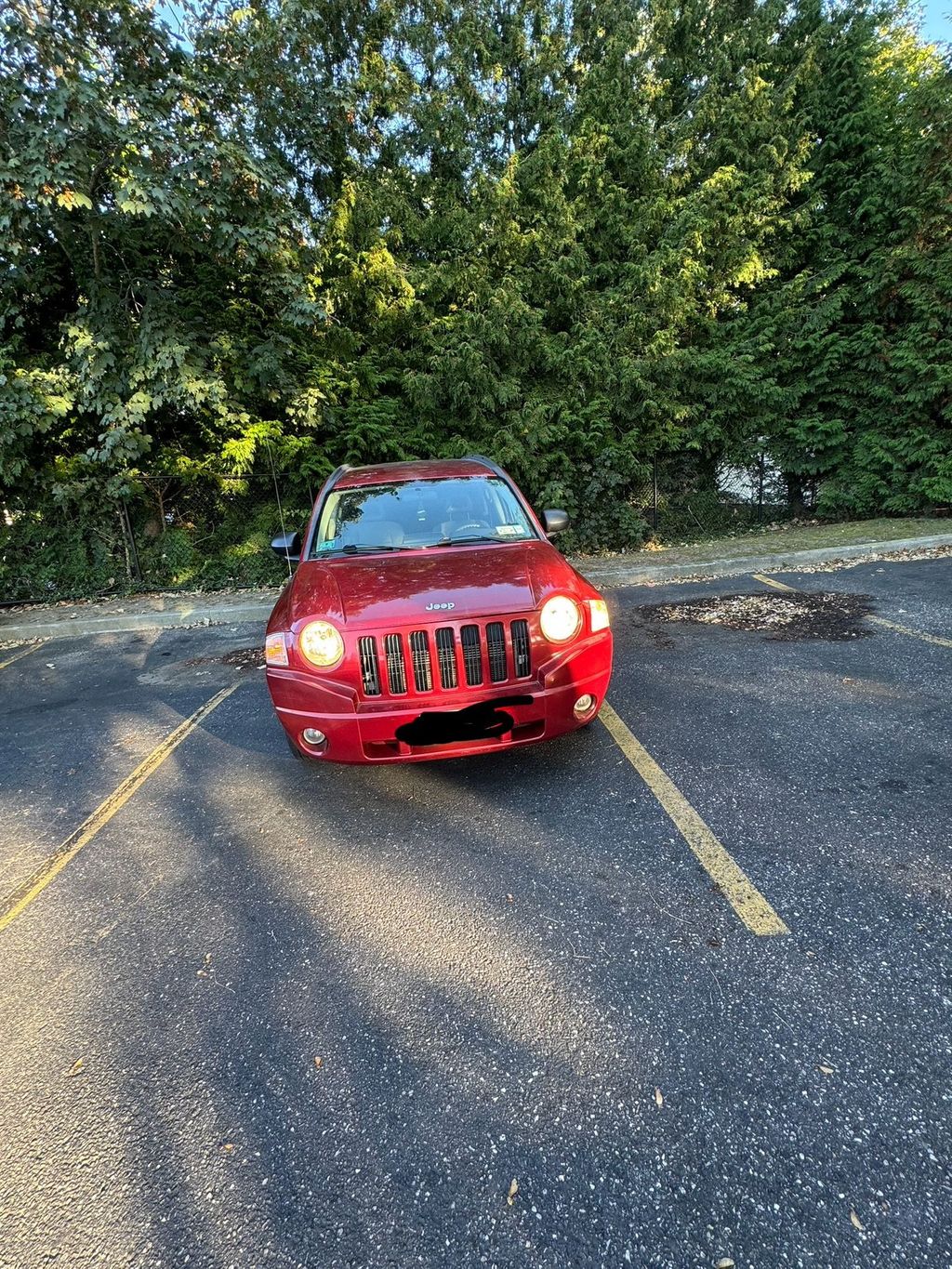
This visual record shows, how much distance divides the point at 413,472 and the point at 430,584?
181 centimetres

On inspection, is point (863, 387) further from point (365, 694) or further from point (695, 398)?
point (365, 694)

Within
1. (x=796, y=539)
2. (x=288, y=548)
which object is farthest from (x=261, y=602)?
(x=796, y=539)

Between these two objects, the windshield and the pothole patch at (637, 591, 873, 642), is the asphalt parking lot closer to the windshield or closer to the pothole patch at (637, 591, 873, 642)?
the windshield

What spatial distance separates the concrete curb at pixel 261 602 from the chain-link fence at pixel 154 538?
97 centimetres

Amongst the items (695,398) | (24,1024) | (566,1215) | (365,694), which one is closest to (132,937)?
(24,1024)

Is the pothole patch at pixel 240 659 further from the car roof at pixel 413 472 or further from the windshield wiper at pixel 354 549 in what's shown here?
the windshield wiper at pixel 354 549

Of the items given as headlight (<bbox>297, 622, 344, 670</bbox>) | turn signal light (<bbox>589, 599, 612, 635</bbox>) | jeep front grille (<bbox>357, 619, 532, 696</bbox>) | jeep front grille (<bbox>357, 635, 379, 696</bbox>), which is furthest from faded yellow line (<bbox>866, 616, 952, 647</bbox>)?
headlight (<bbox>297, 622, 344, 670</bbox>)

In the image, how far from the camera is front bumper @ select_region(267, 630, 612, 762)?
2.96 m

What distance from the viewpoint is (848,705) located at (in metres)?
4.05

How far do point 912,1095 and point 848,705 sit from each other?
9.05ft

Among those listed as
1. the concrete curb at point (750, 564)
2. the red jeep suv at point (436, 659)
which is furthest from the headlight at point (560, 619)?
the concrete curb at point (750, 564)

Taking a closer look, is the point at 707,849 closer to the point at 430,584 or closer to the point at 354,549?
the point at 430,584

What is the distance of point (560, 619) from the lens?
3137 millimetres

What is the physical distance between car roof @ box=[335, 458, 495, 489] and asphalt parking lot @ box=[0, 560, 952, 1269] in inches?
80.5
